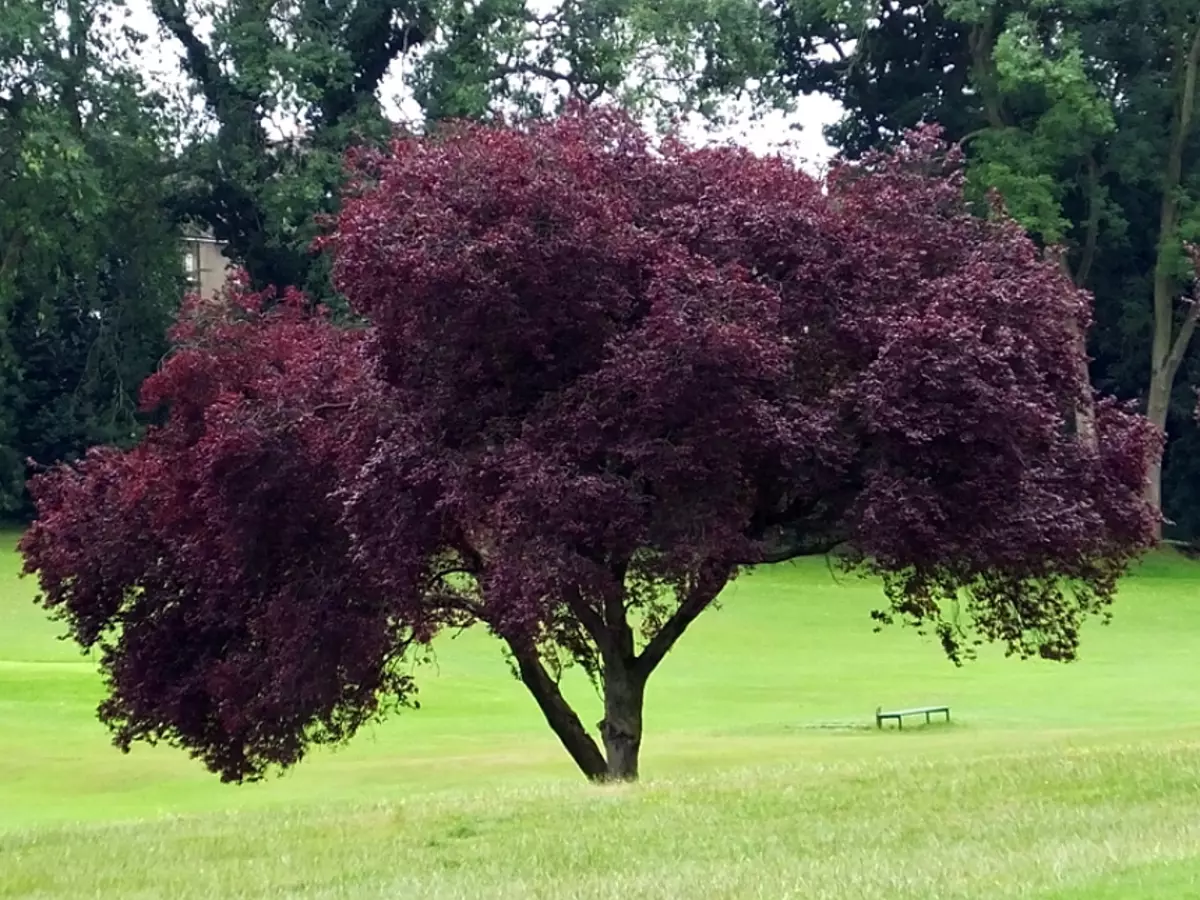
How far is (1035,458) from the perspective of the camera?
16.2 meters

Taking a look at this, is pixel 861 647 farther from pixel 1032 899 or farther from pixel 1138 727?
pixel 1032 899

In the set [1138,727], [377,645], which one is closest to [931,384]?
[377,645]

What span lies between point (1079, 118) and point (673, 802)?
40.9 meters

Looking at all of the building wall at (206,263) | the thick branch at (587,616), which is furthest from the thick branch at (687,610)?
the building wall at (206,263)

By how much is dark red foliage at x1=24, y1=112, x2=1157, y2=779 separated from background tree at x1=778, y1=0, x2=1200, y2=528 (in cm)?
3286

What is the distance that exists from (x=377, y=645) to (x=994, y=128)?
132 ft

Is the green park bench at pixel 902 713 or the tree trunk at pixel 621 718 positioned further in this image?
the green park bench at pixel 902 713

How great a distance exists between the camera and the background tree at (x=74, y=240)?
51594mm

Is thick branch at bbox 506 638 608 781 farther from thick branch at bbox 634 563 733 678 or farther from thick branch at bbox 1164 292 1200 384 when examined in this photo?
thick branch at bbox 1164 292 1200 384

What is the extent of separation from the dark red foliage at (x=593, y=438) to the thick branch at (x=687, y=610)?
40 mm

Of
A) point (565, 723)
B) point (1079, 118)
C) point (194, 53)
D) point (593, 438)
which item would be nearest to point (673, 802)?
point (593, 438)

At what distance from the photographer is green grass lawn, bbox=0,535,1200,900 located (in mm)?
9977

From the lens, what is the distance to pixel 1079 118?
5075 cm

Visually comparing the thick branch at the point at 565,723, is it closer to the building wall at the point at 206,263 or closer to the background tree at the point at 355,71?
→ the background tree at the point at 355,71
